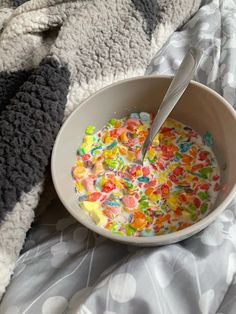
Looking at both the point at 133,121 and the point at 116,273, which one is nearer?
the point at 116,273

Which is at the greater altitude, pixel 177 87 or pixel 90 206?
pixel 177 87

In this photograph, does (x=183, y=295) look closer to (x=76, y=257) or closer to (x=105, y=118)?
(x=76, y=257)

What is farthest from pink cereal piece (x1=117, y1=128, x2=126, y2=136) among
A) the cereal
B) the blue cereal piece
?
the blue cereal piece

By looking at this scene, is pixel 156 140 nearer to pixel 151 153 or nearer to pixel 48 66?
pixel 151 153

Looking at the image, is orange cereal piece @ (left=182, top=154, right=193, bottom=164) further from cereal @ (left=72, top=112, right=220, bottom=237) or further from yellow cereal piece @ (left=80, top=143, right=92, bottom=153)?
yellow cereal piece @ (left=80, top=143, right=92, bottom=153)

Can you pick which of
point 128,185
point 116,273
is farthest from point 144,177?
point 116,273

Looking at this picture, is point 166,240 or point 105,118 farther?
point 105,118

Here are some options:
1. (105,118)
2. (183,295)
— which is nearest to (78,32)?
(105,118)
